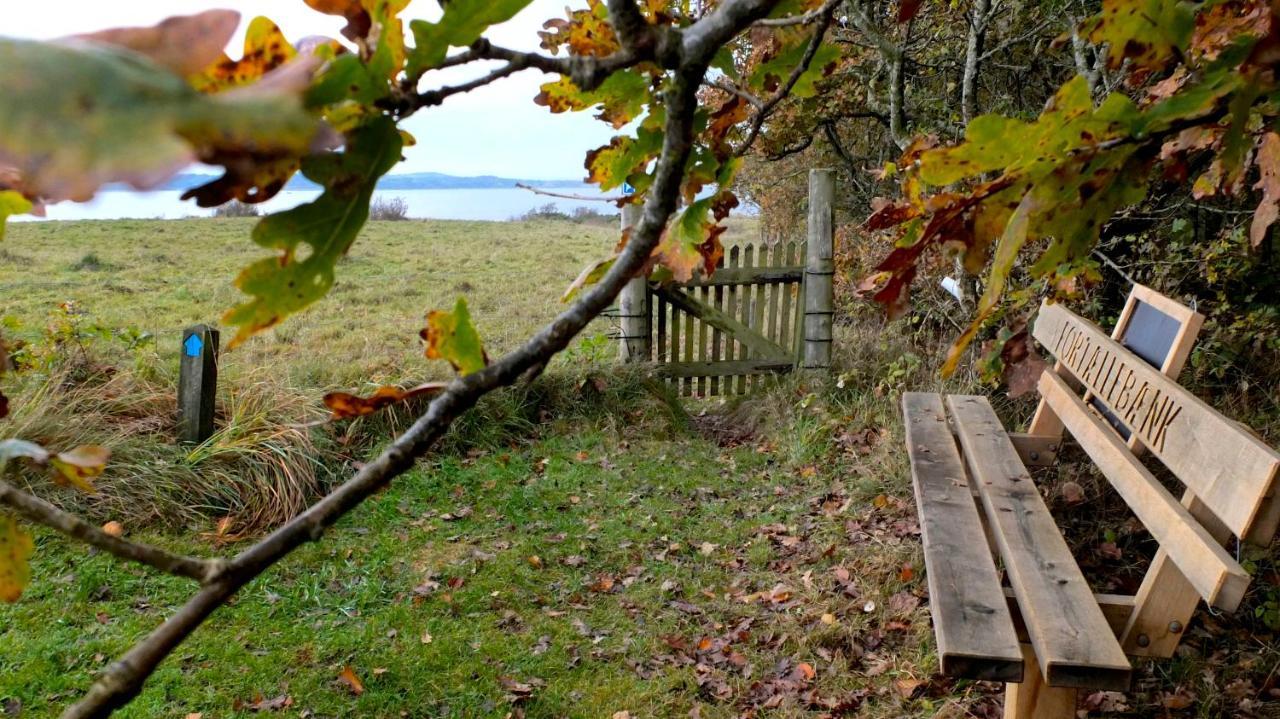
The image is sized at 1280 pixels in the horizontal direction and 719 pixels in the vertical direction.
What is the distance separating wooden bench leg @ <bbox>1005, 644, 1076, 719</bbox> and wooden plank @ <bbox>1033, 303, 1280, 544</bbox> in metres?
0.56

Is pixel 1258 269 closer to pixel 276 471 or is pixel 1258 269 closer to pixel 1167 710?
pixel 1167 710

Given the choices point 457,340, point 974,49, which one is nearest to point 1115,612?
point 457,340

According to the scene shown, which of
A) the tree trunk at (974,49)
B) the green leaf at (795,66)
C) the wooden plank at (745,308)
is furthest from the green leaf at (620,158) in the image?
the wooden plank at (745,308)

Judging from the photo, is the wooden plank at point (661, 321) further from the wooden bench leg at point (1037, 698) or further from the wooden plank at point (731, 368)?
the wooden bench leg at point (1037, 698)

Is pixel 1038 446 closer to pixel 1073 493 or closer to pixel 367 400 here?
pixel 1073 493

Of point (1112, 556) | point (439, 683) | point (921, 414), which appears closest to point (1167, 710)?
point (1112, 556)

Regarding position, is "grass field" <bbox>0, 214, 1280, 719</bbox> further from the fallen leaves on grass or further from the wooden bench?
the wooden bench

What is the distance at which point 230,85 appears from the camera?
42 cm

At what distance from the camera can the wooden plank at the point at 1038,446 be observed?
3590mm

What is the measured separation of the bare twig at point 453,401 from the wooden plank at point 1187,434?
72.1 inches

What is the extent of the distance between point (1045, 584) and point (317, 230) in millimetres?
2180

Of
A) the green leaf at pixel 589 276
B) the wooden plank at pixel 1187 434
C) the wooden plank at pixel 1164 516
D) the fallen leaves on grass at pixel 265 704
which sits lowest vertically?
the fallen leaves on grass at pixel 265 704

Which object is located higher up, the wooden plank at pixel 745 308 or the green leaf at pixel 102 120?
the green leaf at pixel 102 120

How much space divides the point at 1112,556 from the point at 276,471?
4053mm
